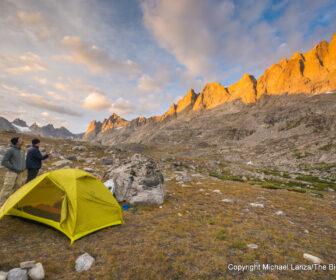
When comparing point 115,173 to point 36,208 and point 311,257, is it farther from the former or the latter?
point 311,257

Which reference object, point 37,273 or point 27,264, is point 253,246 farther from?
point 27,264

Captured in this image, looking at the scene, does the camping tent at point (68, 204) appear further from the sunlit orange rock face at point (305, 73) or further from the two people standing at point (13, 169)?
the sunlit orange rock face at point (305, 73)

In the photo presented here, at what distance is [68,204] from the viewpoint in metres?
6.91

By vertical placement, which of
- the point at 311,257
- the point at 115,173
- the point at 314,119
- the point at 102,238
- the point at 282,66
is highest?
the point at 282,66

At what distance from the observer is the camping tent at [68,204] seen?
6.70 metres

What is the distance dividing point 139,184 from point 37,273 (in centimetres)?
714

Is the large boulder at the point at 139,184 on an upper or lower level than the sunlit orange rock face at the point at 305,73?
lower

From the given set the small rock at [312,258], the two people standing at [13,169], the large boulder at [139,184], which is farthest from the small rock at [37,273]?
the small rock at [312,258]

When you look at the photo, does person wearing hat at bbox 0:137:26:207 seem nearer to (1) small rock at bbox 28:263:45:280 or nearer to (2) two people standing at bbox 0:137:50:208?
(2) two people standing at bbox 0:137:50:208

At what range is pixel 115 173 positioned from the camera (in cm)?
1223

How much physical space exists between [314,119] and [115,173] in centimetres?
11328

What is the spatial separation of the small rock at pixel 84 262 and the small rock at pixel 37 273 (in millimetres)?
841

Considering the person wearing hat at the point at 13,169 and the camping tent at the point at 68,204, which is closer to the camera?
the camping tent at the point at 68,204

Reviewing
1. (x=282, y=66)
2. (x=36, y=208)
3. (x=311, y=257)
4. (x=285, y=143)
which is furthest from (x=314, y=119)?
(x=36, y=208)
